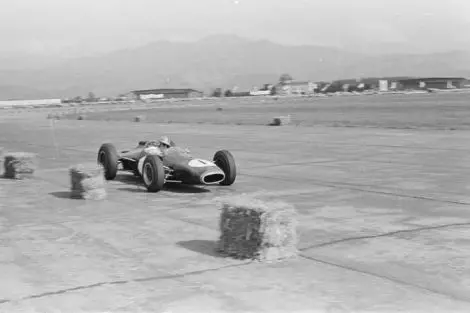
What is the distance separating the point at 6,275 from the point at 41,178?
12.6m

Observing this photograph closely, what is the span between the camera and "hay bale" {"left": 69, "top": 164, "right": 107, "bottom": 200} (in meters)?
15.1

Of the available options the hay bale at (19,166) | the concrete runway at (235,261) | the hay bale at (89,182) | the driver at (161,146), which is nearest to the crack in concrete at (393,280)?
the concrete runway at (235,261)

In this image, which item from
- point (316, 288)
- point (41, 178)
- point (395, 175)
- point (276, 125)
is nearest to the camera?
point (316, 288)

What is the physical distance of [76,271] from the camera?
27.9 ft

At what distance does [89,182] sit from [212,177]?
296 cm

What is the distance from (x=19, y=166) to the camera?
20156mm

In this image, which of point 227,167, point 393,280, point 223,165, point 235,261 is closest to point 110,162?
point 223,165

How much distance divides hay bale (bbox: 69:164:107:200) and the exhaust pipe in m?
2.45

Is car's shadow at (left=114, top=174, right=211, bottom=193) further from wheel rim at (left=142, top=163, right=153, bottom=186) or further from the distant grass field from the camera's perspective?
the distant grass field

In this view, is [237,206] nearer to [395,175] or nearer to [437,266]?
[437,266]

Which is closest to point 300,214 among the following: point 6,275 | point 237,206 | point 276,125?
point 237,206


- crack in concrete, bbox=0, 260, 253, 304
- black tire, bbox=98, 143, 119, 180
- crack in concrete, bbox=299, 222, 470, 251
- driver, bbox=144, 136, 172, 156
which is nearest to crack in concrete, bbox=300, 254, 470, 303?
crack in concrete, bbox=299, 222, 470, 251

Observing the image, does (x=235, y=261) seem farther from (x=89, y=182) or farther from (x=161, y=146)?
(x=161, y=146)

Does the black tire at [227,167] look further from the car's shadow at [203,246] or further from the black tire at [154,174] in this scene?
the car's shadow at [203,246]
